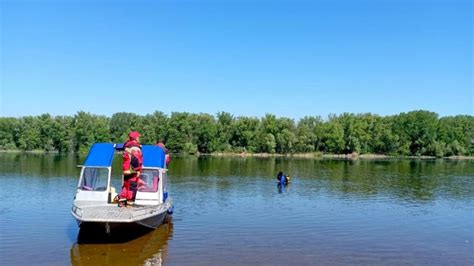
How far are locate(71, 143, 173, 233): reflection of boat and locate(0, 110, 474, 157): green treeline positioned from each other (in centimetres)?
10790

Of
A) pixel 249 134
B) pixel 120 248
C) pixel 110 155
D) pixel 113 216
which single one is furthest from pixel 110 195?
pixel 249 134

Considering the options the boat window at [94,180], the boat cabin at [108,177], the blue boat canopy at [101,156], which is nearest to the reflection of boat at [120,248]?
the boat cabin at [108,177]

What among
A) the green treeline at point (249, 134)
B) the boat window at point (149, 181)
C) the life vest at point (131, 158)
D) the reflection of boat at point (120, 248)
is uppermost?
the green treeline at point (249, 134)

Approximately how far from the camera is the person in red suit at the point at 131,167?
1727cm

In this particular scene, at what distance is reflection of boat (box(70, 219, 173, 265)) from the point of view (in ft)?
49.5

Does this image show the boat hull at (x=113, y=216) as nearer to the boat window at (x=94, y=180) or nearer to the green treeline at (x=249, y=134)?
the boat window at (x=94, y=180)

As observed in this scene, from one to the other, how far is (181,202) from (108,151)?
33.2 ft

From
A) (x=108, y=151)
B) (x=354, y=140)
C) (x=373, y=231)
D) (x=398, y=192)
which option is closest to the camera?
(x=108, y=151)

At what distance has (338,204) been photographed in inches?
1182

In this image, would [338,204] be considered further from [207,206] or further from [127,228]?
[127,228]

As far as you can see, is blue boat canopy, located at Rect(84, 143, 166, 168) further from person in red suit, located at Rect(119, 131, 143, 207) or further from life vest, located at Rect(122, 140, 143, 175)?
life vest, located at Rect(122, 140, 143, 175)

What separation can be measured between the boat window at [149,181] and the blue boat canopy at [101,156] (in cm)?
173

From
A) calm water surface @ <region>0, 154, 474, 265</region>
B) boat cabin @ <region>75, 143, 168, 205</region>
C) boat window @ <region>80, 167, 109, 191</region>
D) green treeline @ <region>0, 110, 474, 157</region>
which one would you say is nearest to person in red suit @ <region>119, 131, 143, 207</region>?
boat cabin @ <region>75, 143, 168, 205</region>

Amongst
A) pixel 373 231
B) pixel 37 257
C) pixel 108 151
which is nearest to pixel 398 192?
pixel 373 231
